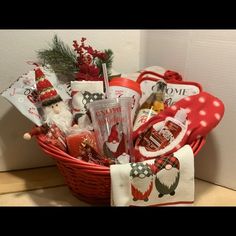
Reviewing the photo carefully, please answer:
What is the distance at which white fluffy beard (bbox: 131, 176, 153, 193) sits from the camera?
2.14 feet

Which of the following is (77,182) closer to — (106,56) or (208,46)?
(106,56)

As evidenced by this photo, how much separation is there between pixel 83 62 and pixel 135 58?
0.82 feet

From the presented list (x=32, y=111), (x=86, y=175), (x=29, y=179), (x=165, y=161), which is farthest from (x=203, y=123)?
(x=29, y=179)

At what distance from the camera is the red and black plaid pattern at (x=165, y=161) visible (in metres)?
0.66

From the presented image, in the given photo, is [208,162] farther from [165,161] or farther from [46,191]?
[46,191]

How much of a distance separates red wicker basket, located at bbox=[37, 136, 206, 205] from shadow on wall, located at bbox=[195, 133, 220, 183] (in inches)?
5.7

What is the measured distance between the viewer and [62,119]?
767mm

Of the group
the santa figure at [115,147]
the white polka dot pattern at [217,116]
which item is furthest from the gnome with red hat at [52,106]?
the white polka dot pattern at [217,116]

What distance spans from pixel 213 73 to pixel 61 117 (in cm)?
39

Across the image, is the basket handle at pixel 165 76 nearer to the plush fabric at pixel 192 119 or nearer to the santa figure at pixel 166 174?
the plush fabric at pixel 192 119

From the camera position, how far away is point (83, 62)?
32.9 inches

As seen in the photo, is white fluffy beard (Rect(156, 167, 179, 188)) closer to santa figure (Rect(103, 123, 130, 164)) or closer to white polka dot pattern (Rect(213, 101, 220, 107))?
santa figure (Rect(103, 123, 130, 164))
